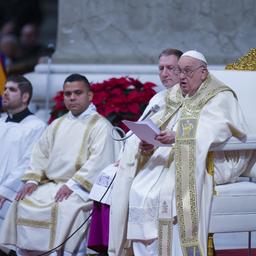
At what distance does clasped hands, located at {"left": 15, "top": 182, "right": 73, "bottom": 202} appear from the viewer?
325 inches

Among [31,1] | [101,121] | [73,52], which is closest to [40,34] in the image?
[31,1]

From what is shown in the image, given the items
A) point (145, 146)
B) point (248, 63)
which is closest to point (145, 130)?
point (145, 146)

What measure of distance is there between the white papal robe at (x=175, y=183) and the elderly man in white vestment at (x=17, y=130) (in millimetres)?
1613

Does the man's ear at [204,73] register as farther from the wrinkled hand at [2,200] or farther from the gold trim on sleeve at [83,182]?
the wrinkled hand at [2,200]

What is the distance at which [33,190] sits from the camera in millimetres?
8492

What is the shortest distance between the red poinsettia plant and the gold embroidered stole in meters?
1.64

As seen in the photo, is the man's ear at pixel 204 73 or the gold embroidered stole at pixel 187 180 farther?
the man's ear at pixel 204 73

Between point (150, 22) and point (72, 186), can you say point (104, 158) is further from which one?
point (150, 22)

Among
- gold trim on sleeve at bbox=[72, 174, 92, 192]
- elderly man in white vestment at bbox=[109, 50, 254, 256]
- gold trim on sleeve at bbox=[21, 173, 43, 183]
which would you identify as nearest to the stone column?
gold trim on sleeve at bbox=[21, 173, 43, 183]

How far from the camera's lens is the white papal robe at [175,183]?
7.25 metres

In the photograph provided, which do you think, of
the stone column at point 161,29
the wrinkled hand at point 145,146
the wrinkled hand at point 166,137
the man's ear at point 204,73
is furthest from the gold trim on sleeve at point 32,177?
the stone column at point 161,29

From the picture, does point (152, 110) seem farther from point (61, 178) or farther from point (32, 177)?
point (32, 177)

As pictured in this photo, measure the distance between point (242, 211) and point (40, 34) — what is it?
8.68 m

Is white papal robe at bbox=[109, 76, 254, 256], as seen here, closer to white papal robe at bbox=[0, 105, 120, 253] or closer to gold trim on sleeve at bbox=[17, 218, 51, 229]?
white papal robe at bbox=[0, 105, 120, 253]
